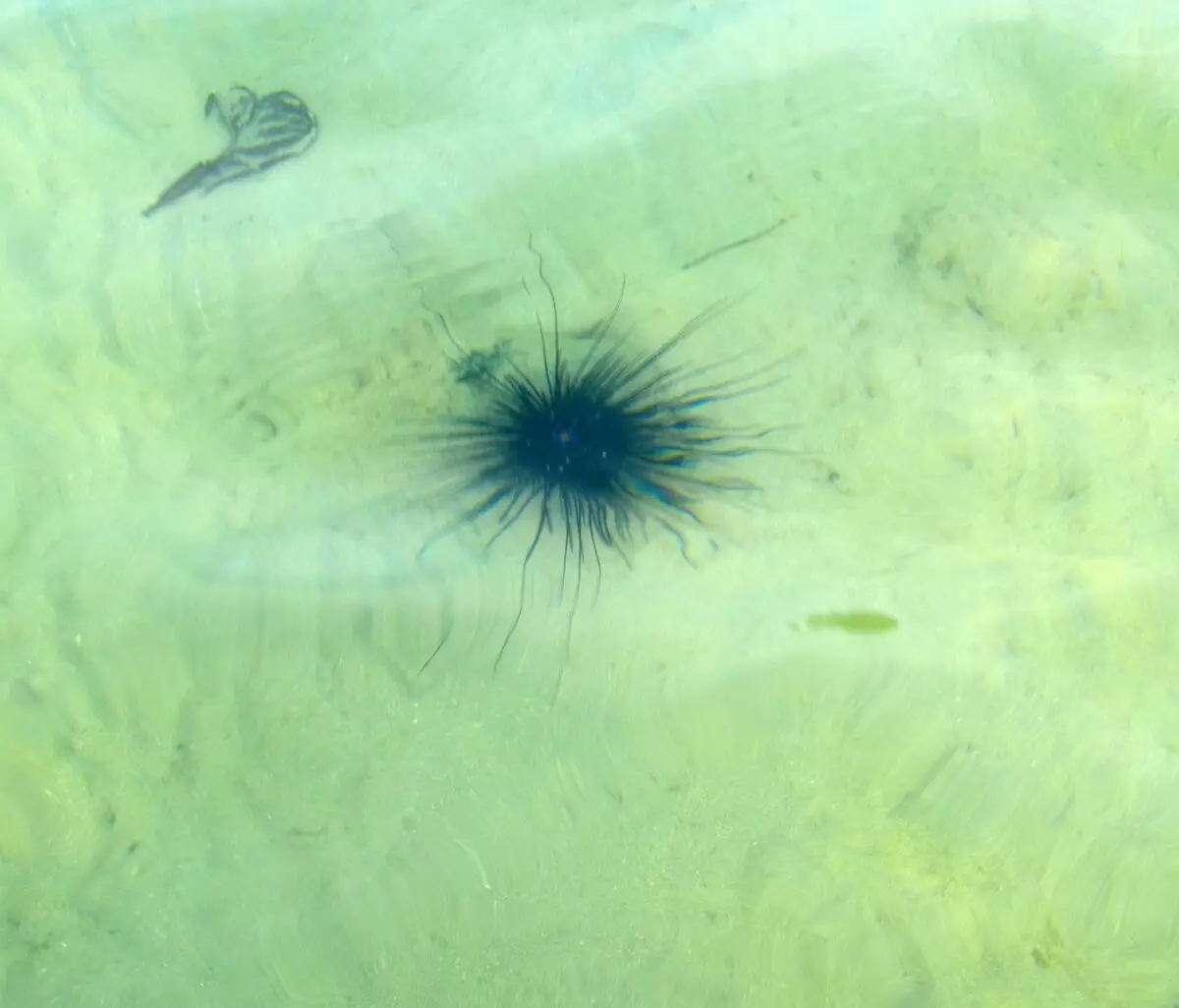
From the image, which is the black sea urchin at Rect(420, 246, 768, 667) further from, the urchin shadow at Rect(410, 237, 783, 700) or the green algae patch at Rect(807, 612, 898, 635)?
the green algae patch at Rect(807, 612, 898, 635)

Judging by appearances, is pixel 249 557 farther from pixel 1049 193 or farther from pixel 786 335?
pixel 1049 193

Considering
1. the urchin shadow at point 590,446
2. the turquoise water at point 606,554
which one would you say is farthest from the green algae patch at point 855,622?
the urchin shadow at point 590,446

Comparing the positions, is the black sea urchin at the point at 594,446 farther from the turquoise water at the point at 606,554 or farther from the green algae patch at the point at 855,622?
the green algae patch at the point at 855,622

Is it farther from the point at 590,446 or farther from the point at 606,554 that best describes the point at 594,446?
the point at 606,554

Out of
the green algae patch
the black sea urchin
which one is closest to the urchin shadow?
the black sea urchin

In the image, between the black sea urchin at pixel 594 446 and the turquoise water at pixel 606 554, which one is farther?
the black sea urchin at pixel 594 446

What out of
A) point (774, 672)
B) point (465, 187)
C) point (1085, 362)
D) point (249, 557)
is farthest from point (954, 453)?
point (249, 557)
